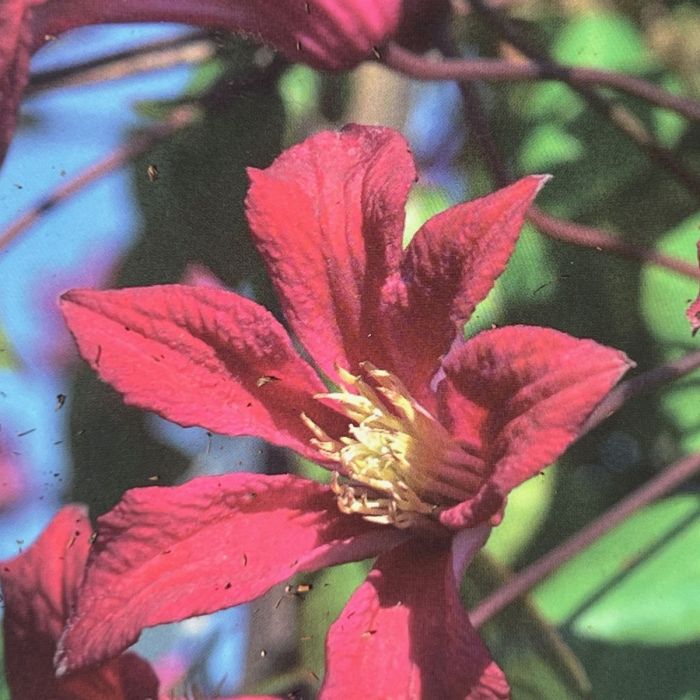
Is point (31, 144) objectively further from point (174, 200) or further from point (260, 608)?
point (260, 608)

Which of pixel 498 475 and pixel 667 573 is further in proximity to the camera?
pixel 667 573

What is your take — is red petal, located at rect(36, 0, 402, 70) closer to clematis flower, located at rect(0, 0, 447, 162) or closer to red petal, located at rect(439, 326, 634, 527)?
clematis flower, located at rect(0, 0, 447, 162)

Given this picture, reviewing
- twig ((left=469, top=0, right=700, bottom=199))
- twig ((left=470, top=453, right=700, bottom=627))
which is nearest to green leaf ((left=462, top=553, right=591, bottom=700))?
twig ((left=470, top=453, right=700, bottom=627))

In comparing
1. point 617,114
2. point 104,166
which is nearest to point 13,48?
point 104,166

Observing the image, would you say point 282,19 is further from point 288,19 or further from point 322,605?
point 322,605

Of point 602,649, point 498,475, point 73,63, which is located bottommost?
point 602,649

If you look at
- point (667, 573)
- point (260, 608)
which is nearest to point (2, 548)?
point (260, 608)

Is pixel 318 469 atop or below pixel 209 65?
below
